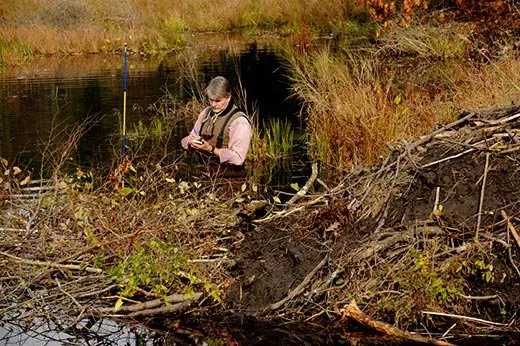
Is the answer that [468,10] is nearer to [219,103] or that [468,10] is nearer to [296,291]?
[219,103]

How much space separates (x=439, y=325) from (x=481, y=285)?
437 millimetres

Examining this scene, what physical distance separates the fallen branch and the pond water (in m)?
5.79

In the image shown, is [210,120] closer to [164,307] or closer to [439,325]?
[164,307]

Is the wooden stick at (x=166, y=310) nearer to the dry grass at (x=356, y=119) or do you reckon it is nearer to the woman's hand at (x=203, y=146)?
the woman's hand at (x=203, y=146)

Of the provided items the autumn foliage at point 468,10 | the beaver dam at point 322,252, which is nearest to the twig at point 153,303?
the beaver dam at point 322,252

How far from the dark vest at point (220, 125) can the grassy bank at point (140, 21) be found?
868 inches

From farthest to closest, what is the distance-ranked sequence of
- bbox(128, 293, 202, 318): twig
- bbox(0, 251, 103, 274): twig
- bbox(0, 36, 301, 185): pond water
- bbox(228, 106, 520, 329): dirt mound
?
Result: bbox(0, 36, 301, 185): pond water < bbox(0, 251, 103, 274): twig < bbox(128, 293, 202, 318): twig < bbox(228, 106, 520, 329): dirt mound

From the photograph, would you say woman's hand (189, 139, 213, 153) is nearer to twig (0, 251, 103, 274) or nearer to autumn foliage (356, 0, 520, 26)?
twig (0, 251, 103, 274)

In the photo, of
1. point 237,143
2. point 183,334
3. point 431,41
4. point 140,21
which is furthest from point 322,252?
point 140,21

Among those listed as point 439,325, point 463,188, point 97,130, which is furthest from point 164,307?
point 97,130

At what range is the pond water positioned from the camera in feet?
50.4

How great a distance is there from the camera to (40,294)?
7.16 meters

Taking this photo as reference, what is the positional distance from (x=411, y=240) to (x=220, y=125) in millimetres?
2854

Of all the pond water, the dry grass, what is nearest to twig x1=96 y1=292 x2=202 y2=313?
the pond water
